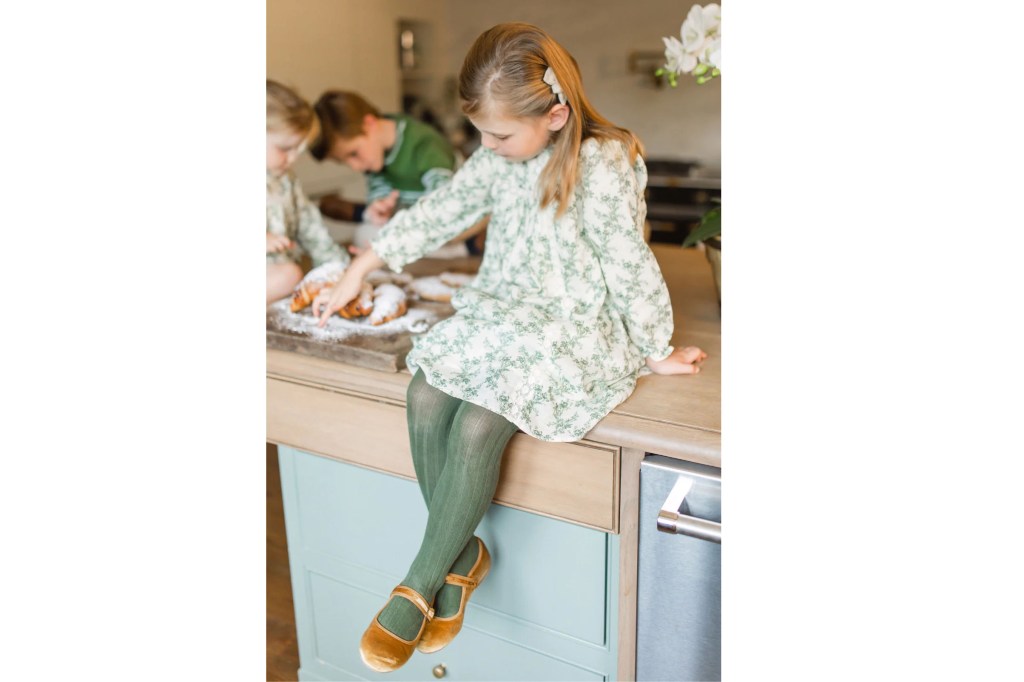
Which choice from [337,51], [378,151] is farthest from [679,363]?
[337,51]

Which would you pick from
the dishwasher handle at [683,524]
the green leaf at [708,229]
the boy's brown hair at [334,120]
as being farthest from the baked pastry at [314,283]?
the boy's brown hair at [334,120]

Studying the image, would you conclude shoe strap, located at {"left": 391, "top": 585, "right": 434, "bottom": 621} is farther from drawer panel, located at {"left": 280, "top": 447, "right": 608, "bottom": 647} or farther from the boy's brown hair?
the boy's brown hair

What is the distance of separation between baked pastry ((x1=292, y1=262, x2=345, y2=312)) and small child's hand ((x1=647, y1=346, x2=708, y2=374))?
0.53m

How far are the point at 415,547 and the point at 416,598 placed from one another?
0.29 m

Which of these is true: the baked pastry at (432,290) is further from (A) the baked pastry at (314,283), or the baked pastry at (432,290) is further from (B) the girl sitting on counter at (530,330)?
(B) the girl sitting on counter at (530,330)

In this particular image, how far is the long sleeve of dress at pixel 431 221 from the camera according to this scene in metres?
1.25

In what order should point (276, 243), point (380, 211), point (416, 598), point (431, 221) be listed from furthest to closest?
1. point (380, 211)
2. point (276, 243)
3. point (431, 221)
4. point (416, 598)

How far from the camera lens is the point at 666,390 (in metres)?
1.12

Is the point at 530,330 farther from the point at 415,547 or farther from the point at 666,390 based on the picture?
the point at 415,547

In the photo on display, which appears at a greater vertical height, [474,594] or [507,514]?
[507,514]
